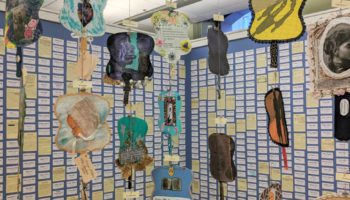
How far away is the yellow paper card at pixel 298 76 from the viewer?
6.49 ft

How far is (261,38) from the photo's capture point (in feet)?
3.52

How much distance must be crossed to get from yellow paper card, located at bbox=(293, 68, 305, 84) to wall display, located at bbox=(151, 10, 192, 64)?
857 mm

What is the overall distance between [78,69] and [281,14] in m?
0.64

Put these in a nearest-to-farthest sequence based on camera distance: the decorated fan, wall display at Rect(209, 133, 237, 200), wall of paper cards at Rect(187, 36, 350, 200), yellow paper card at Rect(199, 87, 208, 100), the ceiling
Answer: wall display at Rect(209, 133, 237, 200), the decorated fan, wall of paper cards at Rect(187, 36, 350, 200), yellow paper card at Rect(199, 87, 208, 100), the ceiling

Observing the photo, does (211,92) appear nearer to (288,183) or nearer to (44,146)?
(288,183)

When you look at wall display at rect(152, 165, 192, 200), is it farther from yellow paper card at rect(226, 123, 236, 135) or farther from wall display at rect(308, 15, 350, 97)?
yellow paper card at rect(226, 123, 236, 135)

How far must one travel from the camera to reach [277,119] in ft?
3.75

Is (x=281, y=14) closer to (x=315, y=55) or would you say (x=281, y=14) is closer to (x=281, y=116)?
(x=315, y=55)

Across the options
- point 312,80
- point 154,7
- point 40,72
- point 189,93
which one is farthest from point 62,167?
point 154,7

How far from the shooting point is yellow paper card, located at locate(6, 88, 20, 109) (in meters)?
1.71

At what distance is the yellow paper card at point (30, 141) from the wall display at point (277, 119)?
1.18 m

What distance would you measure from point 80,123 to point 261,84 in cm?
131

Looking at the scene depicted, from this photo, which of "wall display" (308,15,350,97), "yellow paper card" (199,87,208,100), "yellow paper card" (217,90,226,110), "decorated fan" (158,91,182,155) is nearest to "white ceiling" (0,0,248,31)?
"yellow paper card" (199,87,208,100)

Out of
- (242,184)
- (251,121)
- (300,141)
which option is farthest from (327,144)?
(242,184)
